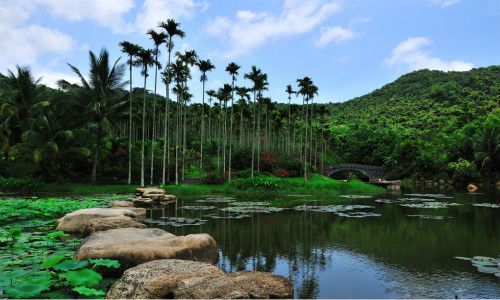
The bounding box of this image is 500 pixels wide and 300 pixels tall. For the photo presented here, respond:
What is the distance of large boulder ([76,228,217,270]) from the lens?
9266 millimetres

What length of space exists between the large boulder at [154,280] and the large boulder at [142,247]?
1.19m

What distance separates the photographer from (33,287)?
615 centimetres

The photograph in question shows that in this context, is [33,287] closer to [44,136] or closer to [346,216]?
[346,216]

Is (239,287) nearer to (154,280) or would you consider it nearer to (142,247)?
(154,280)

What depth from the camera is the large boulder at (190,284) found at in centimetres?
735

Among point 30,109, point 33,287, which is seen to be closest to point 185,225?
point 33,287

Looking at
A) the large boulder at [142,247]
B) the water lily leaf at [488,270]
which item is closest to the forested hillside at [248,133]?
the large boulder at [142,247]

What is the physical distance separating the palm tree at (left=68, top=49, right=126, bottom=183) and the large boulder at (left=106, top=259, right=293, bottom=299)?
31.1m

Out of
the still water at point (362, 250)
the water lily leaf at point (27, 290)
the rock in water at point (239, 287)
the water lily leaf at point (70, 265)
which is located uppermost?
the water lily leaf at point (27, 290)

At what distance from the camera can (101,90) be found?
3781cm

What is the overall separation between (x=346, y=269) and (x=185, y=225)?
873cm

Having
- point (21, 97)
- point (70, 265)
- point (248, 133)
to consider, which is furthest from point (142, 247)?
point (248, 133)

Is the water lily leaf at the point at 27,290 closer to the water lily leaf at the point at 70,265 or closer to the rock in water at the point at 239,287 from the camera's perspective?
the water lily leaf at the point at 70,265

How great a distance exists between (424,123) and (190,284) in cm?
10675
